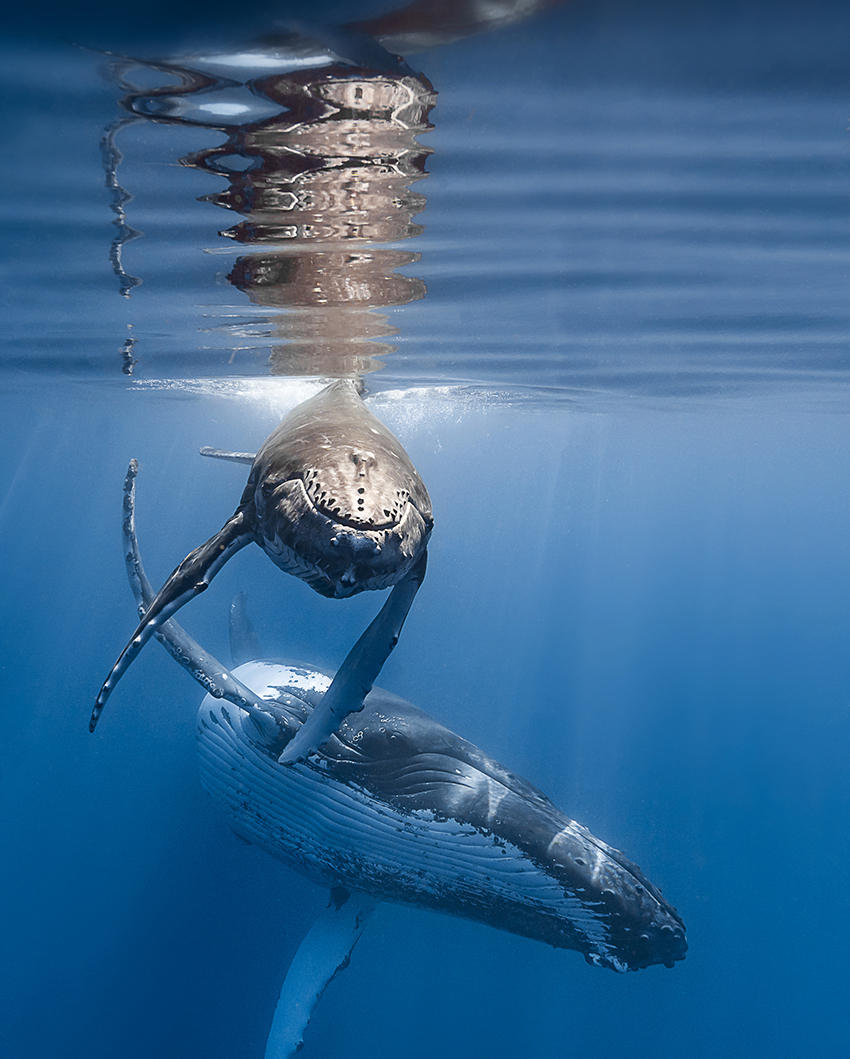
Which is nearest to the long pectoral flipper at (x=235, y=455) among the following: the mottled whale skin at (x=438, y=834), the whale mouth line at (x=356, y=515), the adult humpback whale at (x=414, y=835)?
the adult humpback whale at (x=414, y=835)

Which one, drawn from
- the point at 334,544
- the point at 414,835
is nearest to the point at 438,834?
the point at 414,835

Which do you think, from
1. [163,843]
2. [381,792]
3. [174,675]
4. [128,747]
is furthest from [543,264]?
[174,675]

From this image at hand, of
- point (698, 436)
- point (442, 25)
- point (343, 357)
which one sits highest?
point (698, 436)

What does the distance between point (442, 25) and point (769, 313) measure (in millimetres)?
10638

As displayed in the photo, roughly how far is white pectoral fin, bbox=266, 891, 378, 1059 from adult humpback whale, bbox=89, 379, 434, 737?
829cm

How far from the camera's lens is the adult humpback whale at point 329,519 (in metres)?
3.96

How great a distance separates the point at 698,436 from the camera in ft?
108

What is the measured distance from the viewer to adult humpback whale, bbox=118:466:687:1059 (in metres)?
9.55

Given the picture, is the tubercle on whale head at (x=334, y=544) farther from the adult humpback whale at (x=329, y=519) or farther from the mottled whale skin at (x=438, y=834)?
the mottled whale skin at (x=438, y=834)

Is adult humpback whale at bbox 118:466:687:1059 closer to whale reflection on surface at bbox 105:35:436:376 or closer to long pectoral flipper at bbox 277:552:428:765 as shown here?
long pectoral flipper at bbox 277:552:428:765

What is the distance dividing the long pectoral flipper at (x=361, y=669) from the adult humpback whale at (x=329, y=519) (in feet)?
0.12

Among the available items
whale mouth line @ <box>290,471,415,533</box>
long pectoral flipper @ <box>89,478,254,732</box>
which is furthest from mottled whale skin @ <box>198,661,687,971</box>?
whale mouth line @ <box>290,471,415,533</box>

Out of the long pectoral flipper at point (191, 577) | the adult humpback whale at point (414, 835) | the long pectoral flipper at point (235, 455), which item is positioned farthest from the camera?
the long pectoral flipper at point (235, 455)

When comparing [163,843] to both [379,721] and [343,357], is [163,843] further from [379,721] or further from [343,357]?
[343,357]
